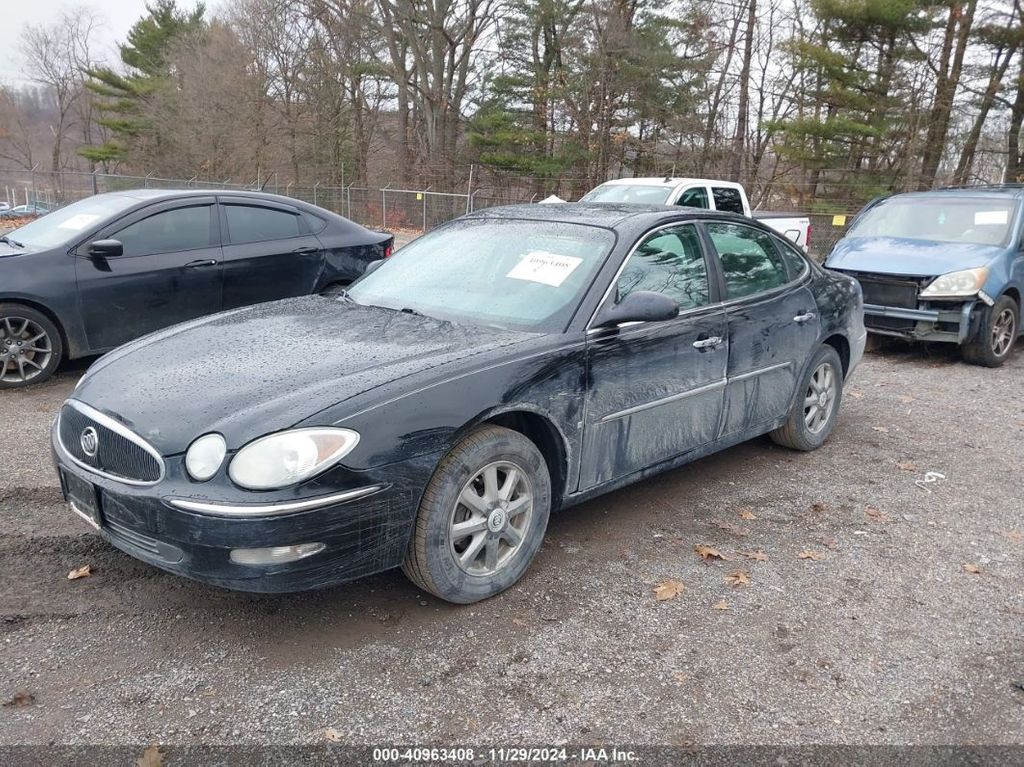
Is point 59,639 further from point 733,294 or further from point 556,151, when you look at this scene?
point 556,151

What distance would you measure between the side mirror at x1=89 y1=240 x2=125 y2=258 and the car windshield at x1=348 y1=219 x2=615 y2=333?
9.24 ft

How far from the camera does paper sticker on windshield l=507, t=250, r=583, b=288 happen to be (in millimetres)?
3787

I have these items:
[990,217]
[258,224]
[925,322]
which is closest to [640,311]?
[258,224]

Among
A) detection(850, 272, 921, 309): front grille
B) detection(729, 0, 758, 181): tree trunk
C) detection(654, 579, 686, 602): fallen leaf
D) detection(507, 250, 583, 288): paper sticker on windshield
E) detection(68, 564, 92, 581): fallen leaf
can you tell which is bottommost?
detection(654, 579, 686, 602): fallen leaf

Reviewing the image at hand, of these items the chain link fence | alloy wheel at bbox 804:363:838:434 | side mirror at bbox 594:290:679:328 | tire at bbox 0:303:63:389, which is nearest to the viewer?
side mirror at bbox 594:290:679:328

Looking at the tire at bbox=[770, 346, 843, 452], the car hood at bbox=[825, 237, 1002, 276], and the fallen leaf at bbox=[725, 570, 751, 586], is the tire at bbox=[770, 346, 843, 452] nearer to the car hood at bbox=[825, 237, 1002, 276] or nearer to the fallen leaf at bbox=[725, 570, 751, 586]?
the fallen leaf at bbox=[725, 570, 751, 586]

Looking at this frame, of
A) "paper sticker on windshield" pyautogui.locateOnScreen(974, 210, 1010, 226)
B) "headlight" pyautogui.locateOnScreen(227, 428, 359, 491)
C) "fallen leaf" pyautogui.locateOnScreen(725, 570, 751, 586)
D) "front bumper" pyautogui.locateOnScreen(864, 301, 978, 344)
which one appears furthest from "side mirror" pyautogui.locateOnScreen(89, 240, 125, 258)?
"paper sticker on windshield" pyautogui.locateOnScreen(974, 210, 1010, 226)

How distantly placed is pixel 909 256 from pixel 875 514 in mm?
4876

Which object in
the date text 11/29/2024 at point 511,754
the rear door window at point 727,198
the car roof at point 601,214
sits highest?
the rear door window at point 727,198

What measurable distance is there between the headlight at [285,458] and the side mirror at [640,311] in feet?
4.67

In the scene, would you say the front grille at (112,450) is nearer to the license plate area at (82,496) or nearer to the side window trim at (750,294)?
the license plate area at (82,496)

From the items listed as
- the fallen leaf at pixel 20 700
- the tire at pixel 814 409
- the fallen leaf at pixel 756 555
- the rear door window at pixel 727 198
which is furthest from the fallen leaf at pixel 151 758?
the rear door window at pixel 727 198

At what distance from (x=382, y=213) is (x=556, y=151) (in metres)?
8.86

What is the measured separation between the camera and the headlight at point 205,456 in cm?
268
